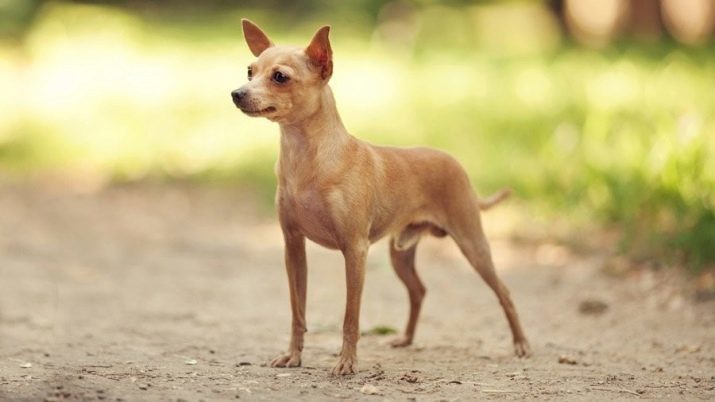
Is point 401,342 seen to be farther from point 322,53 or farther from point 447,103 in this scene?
point 447,103

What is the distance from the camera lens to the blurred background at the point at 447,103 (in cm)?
842

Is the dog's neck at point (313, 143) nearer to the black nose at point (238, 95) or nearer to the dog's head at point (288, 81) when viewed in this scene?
the dog's head at point (288, 81)

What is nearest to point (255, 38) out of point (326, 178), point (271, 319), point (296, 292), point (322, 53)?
point (322, 53)

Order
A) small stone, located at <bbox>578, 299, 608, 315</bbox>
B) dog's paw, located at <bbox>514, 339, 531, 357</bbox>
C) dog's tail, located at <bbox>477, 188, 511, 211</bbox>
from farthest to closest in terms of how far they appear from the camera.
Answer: small stone, located at <bbox>578, 299, 608, 315</bbox>
dog's tail, located at <bbox>477, 188, 511, 211</bbox>
dog's paw, located at <bbox>514, 339, 531, 357</bbox>

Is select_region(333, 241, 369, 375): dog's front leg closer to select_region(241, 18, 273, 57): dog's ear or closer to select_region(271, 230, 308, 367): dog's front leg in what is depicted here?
select_region(271, 230, 308, 367): dog's front leg

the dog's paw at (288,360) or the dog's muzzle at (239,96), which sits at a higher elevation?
the dog's muzzle at (239,96)

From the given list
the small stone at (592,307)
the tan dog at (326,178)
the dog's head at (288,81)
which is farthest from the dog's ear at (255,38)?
the small stone at (592,307)

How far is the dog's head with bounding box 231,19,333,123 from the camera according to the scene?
473 centimetres

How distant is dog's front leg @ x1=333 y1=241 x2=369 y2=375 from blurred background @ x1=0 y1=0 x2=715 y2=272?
3.02 metres

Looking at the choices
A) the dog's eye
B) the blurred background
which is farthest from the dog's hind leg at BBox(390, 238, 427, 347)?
the blurred background

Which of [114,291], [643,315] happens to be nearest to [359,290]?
[643,315]

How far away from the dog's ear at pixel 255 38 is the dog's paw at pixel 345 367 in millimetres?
1558

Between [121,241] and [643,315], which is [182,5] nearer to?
[121,241]

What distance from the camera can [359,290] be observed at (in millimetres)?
5051
